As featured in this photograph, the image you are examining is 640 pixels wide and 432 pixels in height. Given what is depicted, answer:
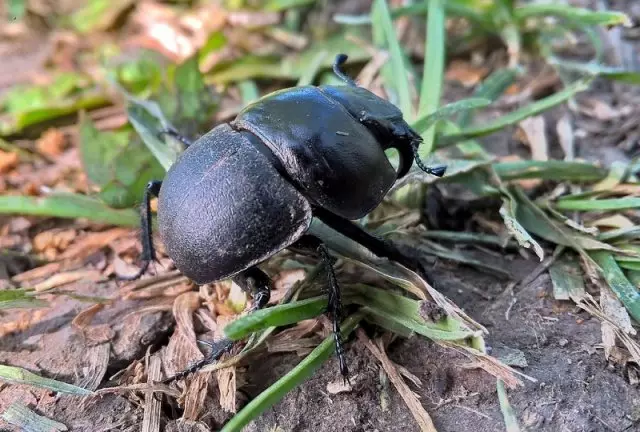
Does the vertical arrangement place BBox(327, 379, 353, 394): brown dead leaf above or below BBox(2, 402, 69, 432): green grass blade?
below

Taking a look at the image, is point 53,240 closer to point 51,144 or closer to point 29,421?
point 51,144

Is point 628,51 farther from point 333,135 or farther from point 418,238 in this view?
point 333,135

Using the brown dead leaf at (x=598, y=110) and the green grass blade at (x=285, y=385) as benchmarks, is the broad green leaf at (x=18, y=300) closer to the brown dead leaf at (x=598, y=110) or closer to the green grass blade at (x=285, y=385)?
the green grass blade at (x=285, y=385)

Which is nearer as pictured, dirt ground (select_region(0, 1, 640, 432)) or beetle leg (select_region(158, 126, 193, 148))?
dirt ground (select_region(0, 1, 640, 432))

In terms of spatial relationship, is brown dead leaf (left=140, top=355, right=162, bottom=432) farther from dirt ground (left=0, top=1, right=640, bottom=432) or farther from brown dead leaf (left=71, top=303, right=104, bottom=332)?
brown dead leaf (left=71, top=303, right=104, bottom=332)

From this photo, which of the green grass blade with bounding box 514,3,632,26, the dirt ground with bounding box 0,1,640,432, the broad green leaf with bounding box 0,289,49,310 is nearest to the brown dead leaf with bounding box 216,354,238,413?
the dirt ground with bounding box 0,1,640,432

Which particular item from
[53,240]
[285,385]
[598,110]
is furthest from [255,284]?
[598,110]
